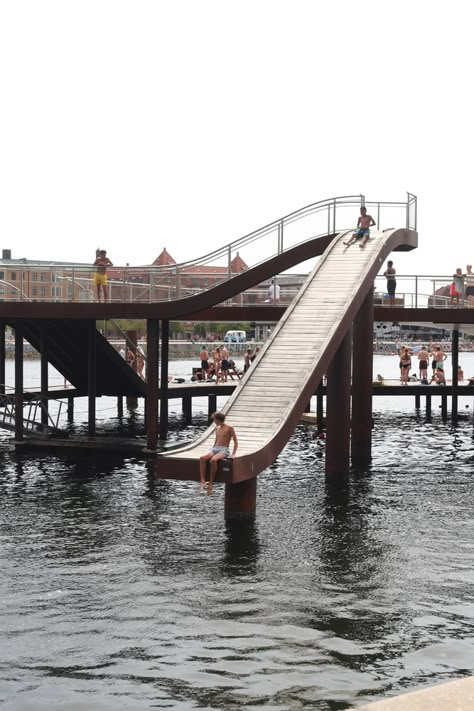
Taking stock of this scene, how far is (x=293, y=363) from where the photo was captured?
2581cm

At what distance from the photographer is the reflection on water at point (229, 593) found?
1290 cm

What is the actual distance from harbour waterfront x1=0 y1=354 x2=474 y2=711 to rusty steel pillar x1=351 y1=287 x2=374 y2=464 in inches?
170

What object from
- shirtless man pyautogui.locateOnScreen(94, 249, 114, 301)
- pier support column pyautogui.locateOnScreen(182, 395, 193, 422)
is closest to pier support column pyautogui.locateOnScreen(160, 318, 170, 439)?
shirtless man pyautogui.locateOnScreen(94, 249, 114, 301)

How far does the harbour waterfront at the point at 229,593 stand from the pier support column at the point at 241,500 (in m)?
0.35

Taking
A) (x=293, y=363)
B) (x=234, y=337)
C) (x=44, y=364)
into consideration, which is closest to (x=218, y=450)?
(x=293, y=363)

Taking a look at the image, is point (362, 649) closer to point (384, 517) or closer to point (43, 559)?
point (43, 559)

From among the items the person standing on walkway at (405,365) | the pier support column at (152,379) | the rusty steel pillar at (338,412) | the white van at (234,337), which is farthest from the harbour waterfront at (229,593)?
the white van at (234,337)

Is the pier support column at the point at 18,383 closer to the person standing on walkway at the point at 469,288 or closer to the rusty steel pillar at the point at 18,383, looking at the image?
the rusty steel pillar at the point at 18,383

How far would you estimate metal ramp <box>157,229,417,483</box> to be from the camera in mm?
20875

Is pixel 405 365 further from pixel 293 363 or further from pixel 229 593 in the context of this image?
pixel 229 593

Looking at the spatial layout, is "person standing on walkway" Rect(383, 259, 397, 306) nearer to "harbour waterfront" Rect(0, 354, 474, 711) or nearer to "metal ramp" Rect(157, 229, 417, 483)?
"metal ramp" Rect(157, 229, 417, 483)

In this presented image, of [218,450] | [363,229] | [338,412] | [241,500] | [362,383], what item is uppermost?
[363,229]

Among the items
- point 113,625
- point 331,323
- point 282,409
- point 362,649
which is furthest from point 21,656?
point 331,323

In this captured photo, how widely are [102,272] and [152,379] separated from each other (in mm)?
3638
